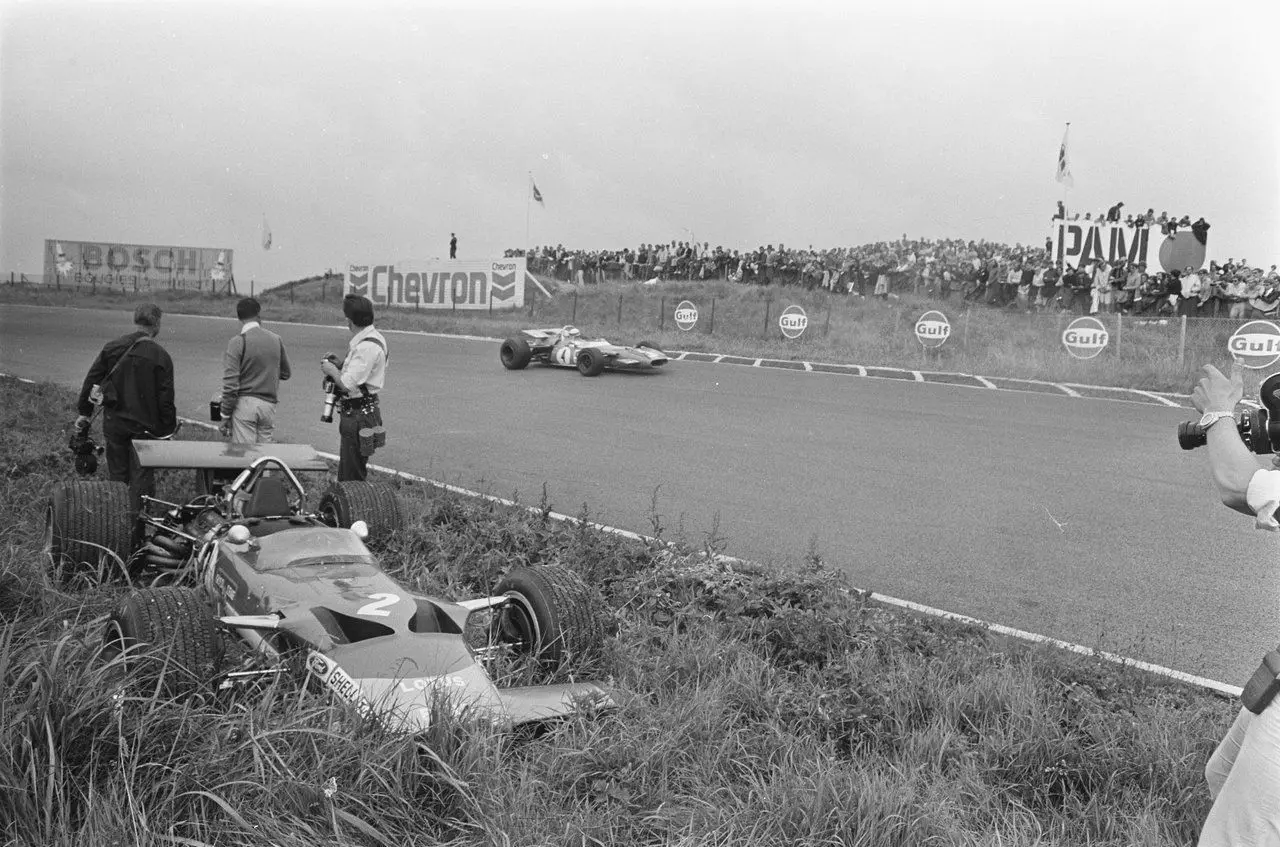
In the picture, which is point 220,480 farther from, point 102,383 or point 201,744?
point 201,744

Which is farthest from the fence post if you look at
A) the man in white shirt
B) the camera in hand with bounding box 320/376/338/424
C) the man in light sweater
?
the man in light sweater

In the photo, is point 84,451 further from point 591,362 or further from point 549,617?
point 591,362

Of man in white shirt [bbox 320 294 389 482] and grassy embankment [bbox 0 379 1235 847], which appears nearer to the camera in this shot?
grassy embankment [bbox 0 379 1235 847]

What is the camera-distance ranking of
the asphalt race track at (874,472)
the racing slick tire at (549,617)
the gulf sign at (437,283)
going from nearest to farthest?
the racing slick tire at (549,617)
the asphalt race track at (874,472)
the gulf sign at (437,283)

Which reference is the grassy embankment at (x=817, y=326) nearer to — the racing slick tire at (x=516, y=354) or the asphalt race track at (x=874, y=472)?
the asphalt race track at (x=874, y=472)

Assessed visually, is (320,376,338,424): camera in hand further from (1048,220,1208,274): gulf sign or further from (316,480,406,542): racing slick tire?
(1048,220,1208,274): gulf sign

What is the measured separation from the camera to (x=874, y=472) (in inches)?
410

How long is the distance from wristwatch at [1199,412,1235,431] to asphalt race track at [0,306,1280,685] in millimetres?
3217

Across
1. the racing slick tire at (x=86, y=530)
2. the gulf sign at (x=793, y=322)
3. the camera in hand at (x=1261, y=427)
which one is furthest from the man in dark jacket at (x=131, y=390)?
the gulf sign at (x=793, y=322)

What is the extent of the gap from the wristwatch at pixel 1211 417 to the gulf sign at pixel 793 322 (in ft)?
75.8

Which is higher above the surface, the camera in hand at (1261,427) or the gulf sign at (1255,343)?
the gulf sign at (1255,343)

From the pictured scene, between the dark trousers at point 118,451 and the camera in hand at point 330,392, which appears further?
the camera in hand at point 330,392

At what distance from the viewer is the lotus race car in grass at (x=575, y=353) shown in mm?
17172

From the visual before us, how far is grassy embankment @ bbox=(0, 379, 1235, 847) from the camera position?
3.21 metres
